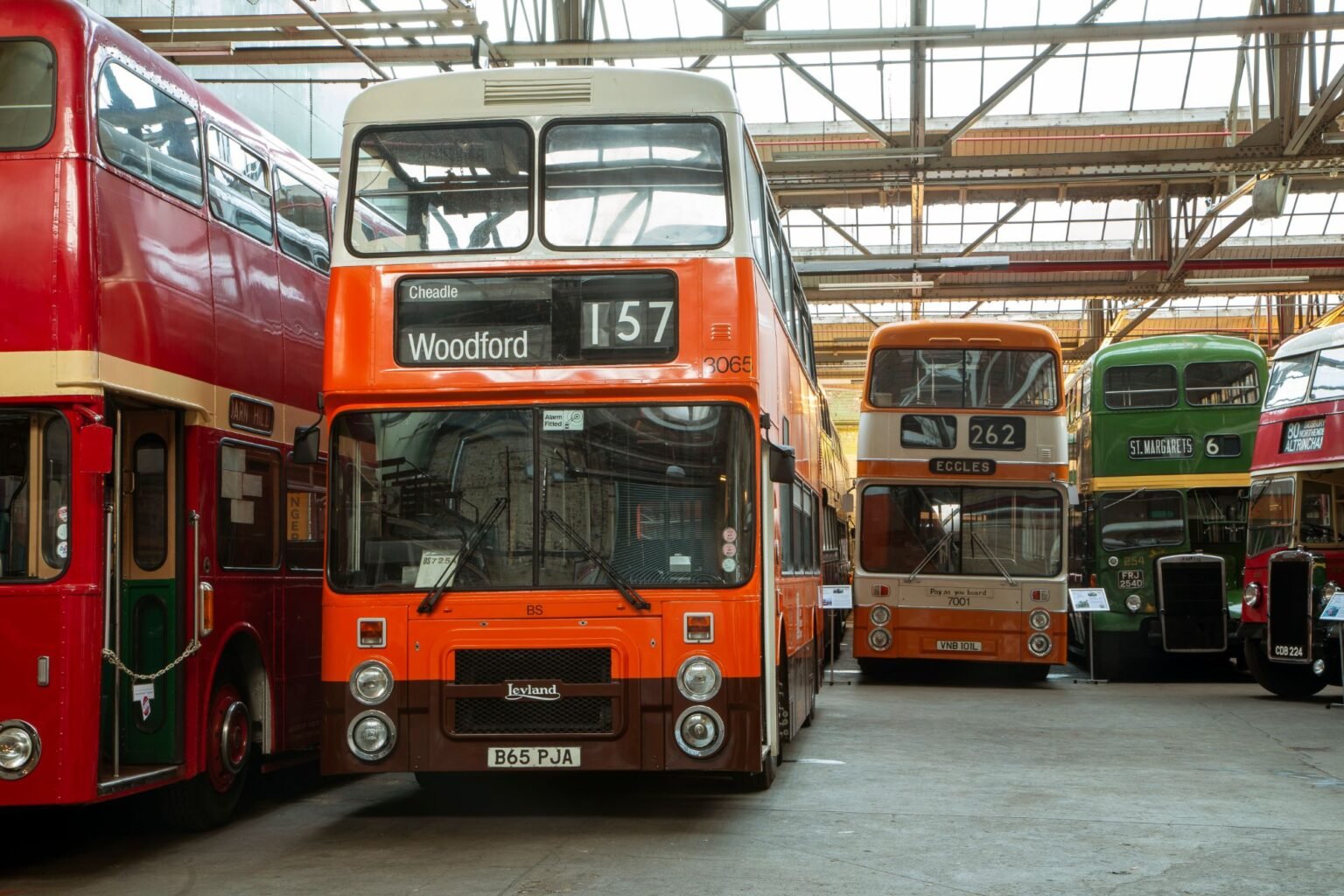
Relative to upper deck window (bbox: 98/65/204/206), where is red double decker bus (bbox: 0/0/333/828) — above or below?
below

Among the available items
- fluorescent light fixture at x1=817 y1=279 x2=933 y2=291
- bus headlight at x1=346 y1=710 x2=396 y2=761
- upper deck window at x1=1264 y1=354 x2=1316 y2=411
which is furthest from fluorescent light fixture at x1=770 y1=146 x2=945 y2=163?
→ bus headlight at x1=346 y1=710 x2=396 y2=761

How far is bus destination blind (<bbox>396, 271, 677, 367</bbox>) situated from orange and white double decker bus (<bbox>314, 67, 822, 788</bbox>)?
0.04ft

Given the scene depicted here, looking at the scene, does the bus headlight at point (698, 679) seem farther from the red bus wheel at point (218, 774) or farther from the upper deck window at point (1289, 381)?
the upper deck window at point (1289, 381)

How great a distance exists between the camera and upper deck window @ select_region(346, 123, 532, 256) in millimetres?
8484

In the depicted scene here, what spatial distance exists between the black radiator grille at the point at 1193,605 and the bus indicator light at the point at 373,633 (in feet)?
45.9

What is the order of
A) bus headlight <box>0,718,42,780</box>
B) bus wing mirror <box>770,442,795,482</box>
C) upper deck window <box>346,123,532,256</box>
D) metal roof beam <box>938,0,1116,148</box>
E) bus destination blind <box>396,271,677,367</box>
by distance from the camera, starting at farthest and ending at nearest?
metal roof beam <box>938,0,1116,148</box> < bus wing mirror <box>770,442,795,482</box> < upper deck window <box>346,123,532,256</box> < bus destination blind <box>396,271,677,367</box> < bus headlight <box>0,718,42,780</box>

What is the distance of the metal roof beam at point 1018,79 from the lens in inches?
613

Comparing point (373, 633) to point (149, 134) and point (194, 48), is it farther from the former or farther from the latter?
point (194, 48)

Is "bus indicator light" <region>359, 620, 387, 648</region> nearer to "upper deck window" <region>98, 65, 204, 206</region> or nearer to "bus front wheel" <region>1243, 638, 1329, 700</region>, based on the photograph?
"upper deck window" <region>98, 65, 204, 206</region>

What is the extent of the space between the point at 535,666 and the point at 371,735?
87 cm

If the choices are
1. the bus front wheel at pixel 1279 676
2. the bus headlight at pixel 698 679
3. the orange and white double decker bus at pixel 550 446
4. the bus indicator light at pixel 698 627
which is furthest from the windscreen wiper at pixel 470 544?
the bus front wheel at pixel 1279 676

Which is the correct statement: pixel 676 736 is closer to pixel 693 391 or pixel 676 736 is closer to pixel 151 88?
pixel 693 391

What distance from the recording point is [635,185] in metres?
8.54

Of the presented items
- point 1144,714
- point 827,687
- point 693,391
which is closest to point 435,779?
point 693,391
